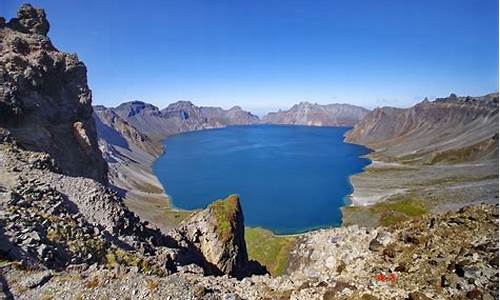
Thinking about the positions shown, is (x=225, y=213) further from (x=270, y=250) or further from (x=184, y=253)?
(x=270, y=250)

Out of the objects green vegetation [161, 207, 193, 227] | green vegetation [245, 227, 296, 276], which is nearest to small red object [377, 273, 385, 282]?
green vegetation [245, 227, 296, 276]

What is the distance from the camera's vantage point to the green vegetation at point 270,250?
6482 cm

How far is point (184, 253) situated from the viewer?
120ft

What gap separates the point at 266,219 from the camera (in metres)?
123

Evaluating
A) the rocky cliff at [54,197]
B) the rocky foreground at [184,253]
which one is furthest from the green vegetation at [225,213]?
the rocky cliff at [54,197]

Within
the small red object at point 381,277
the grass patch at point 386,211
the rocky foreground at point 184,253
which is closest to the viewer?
the rocky foreground at point 184,253

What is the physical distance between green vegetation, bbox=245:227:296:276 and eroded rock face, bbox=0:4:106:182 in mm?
32192

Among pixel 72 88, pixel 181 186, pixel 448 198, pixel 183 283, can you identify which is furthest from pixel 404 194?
pixel 183 283

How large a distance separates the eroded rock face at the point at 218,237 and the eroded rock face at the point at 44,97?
615 inches

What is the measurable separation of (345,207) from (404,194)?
26.0 meters

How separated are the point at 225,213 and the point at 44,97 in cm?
3608

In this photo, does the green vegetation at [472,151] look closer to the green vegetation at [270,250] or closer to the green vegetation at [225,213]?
the green vegetation at [270,250]

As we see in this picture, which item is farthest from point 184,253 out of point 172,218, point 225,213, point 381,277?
point 172,218

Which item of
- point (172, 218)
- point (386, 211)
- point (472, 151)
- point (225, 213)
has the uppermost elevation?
point (225, 213)
